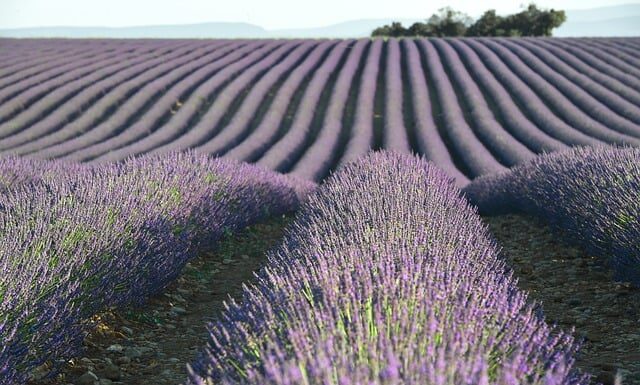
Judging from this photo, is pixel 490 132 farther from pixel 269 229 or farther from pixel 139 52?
pixel 139 52

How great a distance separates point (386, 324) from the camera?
2.47 meters

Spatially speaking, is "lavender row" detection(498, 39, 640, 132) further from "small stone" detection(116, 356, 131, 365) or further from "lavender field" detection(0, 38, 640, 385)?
"small stone" detection(116, 356, 131, 365)

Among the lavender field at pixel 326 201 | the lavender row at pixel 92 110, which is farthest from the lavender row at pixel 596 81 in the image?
the lavender row at pixel 92 110

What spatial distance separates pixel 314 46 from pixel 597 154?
22.2 m

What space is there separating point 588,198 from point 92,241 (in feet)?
11.9

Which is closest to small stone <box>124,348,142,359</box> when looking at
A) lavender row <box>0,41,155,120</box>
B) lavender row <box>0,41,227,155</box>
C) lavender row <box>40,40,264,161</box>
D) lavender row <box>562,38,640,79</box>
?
lavender row <box>40,40,264,161</box>

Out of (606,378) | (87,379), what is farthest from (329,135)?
(606,378)

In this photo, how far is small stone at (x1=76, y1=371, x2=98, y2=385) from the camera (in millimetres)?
3680

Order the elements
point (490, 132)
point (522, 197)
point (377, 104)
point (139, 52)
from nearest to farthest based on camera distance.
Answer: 1. point (522, 197)
2. point (490, 132)
3. point (377, 104)
4. point (139, 52)

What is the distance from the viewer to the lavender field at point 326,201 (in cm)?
234

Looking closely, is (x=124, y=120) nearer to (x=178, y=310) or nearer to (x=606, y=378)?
(x=178, y=310)

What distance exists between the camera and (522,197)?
8.07m

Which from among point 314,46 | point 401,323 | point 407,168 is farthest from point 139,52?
point 401,323

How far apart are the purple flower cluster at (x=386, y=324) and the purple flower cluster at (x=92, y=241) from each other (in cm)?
96
